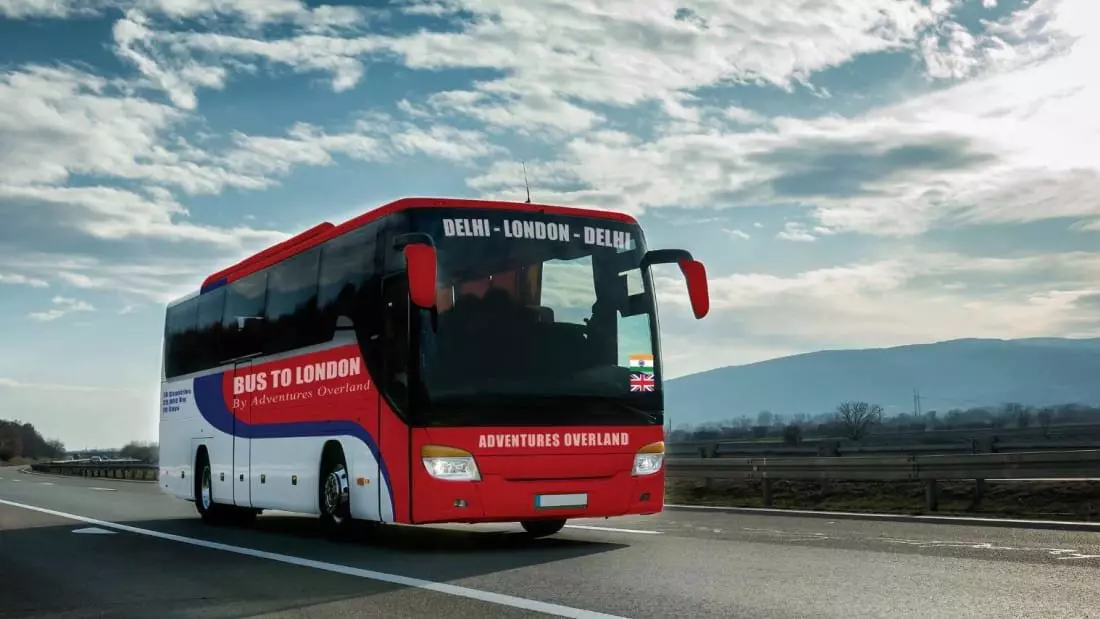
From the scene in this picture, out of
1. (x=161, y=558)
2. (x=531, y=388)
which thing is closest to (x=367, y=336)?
(x=531, y=388)

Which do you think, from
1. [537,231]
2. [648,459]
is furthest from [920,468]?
[537,231]

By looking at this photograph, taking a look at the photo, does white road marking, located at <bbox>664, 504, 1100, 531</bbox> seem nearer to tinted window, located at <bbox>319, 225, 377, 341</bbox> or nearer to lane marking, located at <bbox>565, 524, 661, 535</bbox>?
lane marking, located at <bbox>565, 524, 661, 535</bbox>

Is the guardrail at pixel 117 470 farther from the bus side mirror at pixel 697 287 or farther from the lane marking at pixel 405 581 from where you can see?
the bus side mirror at pixel 697 287

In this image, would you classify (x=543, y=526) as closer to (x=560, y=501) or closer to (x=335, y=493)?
(x=560, y=501)

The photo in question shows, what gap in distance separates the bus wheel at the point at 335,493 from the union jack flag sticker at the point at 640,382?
3.29 meters

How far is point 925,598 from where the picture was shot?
8359 mm

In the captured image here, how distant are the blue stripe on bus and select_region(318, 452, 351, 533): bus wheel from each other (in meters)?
0.34

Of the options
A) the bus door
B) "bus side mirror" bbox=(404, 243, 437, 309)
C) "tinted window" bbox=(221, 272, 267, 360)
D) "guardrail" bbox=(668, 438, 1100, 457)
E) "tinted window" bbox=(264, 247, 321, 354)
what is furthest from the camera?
"guardrail" bbox=(668, 438, 1100, 457)

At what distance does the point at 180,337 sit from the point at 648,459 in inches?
418

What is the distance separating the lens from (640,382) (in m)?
13.3

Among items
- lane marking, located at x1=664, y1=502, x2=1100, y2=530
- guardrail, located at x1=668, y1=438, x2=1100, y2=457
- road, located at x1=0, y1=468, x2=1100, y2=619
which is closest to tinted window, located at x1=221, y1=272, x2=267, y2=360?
road, located at x1=0, y1=468, x2=1100, y2=619

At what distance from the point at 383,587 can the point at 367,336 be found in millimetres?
4148

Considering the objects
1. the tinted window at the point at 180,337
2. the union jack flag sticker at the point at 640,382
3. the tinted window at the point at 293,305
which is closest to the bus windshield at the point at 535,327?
the union jack flag sticker at the point at 640,382

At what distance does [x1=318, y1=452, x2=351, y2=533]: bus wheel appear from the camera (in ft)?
45.9
